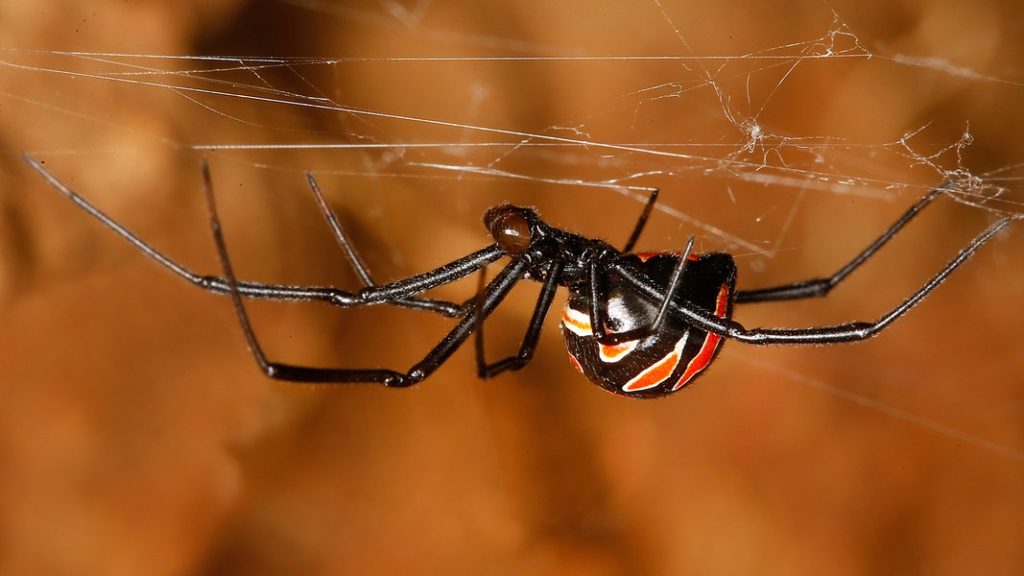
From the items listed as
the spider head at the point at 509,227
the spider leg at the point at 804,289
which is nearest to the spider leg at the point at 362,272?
the spider head at the point at 509,227

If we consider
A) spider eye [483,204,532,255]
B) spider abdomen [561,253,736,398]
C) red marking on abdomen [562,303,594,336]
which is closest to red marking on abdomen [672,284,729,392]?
spider abdomen [561,253,736,398]

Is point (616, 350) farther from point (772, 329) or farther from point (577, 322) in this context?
point (772, 329)

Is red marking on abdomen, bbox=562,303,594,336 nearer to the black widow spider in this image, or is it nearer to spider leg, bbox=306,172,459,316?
the black widow spider

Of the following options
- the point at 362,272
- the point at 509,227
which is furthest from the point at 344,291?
the point at 509,227

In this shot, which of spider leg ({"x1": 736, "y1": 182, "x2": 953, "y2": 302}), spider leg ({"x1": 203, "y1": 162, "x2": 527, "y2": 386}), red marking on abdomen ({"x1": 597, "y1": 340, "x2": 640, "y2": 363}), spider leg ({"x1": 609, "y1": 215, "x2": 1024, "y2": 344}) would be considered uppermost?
spider leg ({"x1": 736, "y1": 182, "x2": 953, "y2": 302})

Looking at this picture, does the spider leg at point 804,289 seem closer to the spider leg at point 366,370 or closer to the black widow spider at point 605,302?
the black widow spider at point 605,302

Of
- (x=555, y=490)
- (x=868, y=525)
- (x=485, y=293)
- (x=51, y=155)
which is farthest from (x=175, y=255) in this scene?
(x=868, y=525)

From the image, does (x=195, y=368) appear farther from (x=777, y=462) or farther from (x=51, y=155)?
(x=777, y=462)
